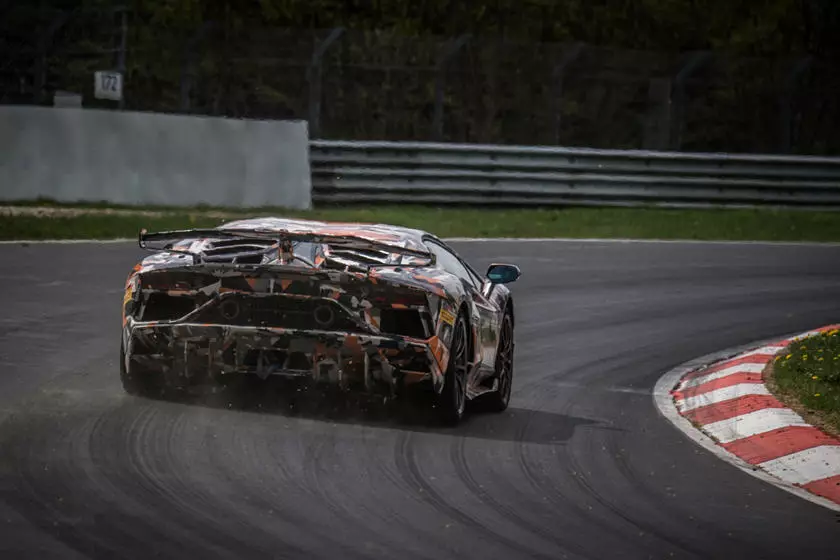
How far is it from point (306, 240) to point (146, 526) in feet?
8.86

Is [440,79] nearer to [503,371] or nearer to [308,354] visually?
[503,371]

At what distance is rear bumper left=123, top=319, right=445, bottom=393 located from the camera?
8586 millimetres

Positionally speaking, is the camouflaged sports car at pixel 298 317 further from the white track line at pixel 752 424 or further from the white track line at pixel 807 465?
the white track line at pixel 807 465

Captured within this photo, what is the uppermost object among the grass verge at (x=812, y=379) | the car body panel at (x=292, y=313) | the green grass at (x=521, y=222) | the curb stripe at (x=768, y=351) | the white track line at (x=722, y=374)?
the car body panel at (x=292, y=313)

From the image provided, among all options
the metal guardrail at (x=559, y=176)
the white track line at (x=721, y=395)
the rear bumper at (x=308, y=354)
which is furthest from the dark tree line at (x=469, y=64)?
the rear bumper at (x=308, y=354)

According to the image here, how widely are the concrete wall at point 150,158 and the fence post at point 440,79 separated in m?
3.44

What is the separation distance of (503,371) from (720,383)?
1.82 m

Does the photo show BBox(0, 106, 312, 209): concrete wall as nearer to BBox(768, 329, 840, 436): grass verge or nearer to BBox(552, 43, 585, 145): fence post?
BBox(552, 43, 585, 145): fence post

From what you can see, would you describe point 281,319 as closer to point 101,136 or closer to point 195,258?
point 195,258

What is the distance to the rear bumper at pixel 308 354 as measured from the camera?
28.2ft

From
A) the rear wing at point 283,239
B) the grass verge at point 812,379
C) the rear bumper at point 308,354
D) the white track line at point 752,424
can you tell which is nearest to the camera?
the rear bumper at point 308,354

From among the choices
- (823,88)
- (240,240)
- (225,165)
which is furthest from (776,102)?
(240,240)

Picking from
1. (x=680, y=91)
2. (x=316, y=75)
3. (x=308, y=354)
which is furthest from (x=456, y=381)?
(x=680, y=91)

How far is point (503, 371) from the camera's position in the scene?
10.1 m
